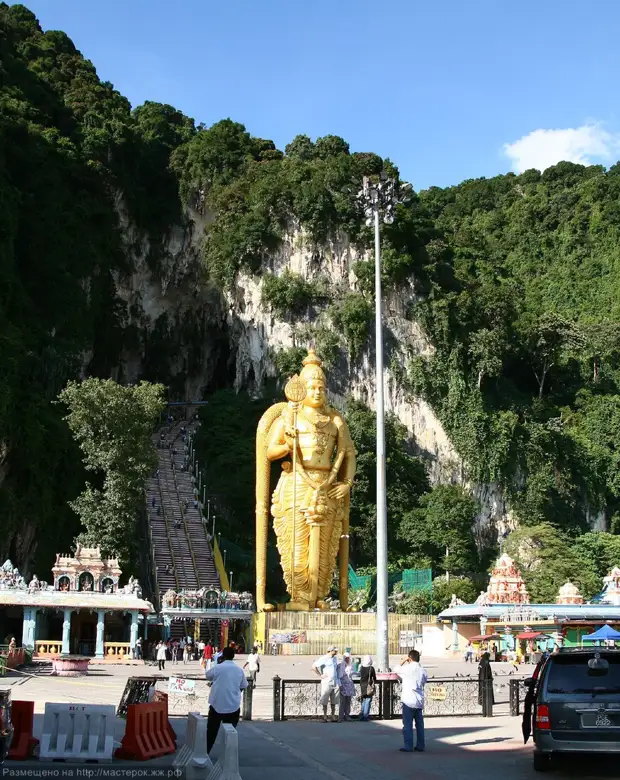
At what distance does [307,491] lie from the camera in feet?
90.7

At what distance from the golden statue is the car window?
18.7m

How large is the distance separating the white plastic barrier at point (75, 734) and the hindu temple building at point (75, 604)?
49.6 feet

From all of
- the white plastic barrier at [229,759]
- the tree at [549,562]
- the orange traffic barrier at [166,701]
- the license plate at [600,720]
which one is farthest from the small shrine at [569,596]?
the white plastic barrier at [229,759]

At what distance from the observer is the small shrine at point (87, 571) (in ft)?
88.1

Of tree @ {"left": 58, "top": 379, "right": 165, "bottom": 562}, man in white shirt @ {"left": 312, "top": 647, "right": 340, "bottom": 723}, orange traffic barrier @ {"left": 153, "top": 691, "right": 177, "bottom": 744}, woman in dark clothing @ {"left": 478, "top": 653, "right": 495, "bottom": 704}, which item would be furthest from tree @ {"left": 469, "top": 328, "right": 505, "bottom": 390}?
orange traffic barrier @ {"left": 153, "top": 691, "right": 177, "bottom": 744}

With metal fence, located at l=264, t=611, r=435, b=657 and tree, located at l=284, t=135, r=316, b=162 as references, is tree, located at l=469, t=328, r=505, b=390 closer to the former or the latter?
tree, located at l=284, t=135, r=316, b=162

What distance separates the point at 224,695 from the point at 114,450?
25.3m

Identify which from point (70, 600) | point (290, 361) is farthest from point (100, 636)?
point (290, 361)

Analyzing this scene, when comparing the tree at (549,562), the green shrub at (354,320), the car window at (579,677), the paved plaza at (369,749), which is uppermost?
the green shrub at (354,320)

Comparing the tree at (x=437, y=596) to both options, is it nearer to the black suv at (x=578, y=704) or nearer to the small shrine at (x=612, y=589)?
the small shrine at (x=612, y=589)

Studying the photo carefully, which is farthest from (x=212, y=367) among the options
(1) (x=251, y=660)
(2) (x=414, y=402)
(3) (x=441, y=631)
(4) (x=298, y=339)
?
(1) (x=251, y=660)

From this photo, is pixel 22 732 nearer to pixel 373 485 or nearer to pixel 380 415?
pixel 380 415

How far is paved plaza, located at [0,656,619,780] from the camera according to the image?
859 centimetres

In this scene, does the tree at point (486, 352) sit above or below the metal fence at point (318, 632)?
above
